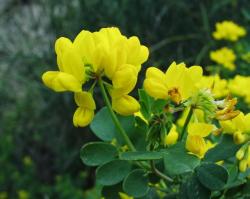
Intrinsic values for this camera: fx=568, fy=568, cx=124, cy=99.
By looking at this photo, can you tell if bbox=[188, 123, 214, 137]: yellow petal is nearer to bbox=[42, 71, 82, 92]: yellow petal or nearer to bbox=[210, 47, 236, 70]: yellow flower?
bbox=[42, 71, 82, 92]: yellow petal

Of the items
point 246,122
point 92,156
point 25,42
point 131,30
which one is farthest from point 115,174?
point 25,42

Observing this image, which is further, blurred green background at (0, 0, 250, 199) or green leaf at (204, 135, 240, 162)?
blurred green background at (0, 0, 250, 199)

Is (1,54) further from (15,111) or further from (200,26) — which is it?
(200,26)

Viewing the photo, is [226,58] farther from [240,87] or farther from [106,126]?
[106,126]

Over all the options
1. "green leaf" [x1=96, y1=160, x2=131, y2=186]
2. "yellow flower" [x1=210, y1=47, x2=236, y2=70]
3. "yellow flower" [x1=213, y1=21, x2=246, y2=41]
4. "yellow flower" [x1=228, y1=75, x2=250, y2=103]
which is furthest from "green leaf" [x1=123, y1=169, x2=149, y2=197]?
"yellow flower" [x1=213, y1=21, x2=246, y2=41]

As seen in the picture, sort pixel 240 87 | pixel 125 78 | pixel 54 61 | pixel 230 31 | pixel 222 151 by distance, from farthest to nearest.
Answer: pixel 54 61 < pixel 230 31 < pixel 240 87 < pixel 222 151 < pixel 125 78

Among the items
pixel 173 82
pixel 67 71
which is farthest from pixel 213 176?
pixel 67 71
